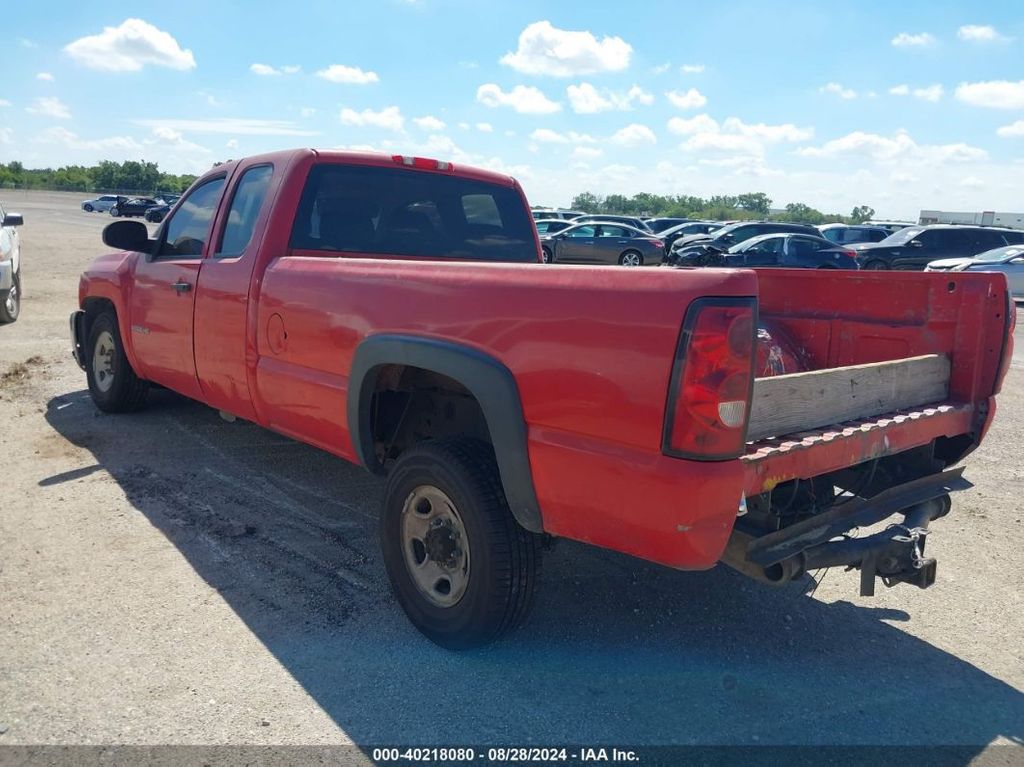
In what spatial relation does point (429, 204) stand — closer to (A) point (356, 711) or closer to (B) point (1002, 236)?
(A) point (356, 711)

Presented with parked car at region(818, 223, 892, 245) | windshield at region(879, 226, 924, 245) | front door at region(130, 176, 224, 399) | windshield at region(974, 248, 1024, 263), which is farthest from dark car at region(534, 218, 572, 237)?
front door at region(130, 176, 224, 399)

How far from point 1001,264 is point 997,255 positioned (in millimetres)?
1013

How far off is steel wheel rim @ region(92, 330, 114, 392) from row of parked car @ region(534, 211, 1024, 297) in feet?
51.1

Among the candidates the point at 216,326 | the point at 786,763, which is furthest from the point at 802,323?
the point at 216,326

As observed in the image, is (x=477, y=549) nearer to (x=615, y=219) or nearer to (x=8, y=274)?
(x=8, y=274)

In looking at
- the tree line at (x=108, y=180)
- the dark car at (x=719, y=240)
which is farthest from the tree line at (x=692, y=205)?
the dark car at (x=719, y=240)

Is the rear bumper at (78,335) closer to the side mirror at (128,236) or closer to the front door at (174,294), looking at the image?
the front door at (174,294)

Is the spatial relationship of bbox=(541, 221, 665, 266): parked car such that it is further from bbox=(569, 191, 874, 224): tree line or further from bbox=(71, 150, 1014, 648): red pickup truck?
bbox=(569, 191, 874, 224): tree line

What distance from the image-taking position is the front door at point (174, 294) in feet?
16.3

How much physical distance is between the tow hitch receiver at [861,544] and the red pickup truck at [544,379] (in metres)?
0.01

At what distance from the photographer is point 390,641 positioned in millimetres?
3369

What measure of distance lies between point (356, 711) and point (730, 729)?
4.25ft

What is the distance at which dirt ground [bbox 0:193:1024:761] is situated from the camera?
2.85 metres

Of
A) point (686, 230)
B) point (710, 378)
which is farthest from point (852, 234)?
point (710, 378)
